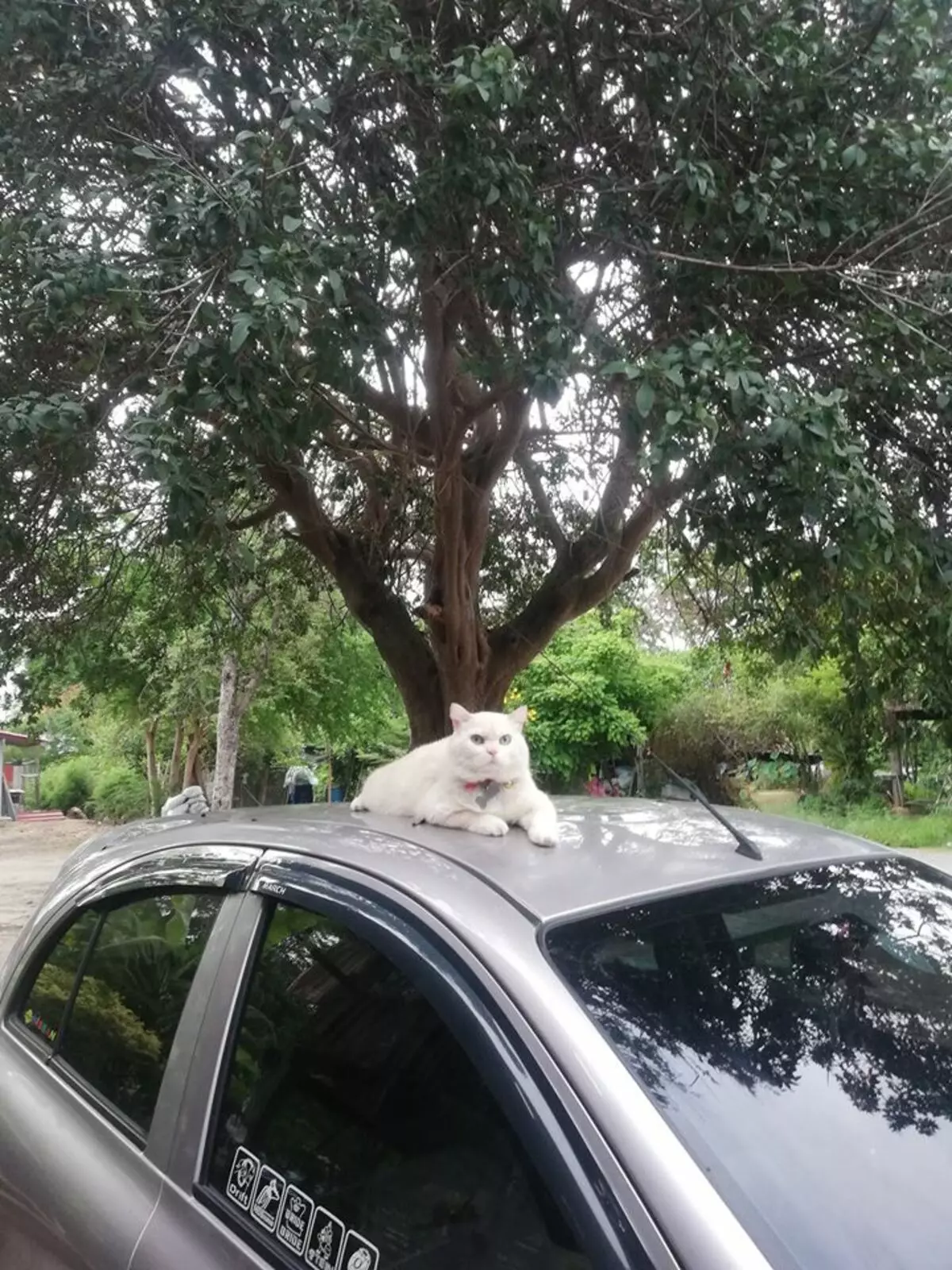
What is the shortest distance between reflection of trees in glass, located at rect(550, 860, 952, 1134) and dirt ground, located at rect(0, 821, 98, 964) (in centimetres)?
923

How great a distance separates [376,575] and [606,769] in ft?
37.0

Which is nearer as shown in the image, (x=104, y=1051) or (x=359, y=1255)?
(x=359, y=1255)

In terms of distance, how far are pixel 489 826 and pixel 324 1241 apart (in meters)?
0.92

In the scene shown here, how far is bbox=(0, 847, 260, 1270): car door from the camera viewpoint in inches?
72.8

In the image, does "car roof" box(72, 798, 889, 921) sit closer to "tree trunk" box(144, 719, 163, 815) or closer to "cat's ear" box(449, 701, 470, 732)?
"cat's ear" box(449, 701, 470, 732)

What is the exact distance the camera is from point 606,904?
1717mm

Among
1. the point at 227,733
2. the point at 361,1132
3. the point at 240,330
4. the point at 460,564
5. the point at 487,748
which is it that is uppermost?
the point at 240,330

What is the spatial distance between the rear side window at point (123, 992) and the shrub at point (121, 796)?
26.1 meters

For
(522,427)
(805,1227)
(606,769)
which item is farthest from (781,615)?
(606,769)

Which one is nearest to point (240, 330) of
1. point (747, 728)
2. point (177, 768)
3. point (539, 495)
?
point (539, 495)

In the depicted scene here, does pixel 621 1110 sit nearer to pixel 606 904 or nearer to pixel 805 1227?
pixel 805 1227

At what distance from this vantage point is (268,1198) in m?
1.62

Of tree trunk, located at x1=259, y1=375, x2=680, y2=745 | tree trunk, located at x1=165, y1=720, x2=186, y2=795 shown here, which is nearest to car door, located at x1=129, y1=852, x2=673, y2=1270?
tree trunk, located at x1=259, y1=375, x2=680, y2=745

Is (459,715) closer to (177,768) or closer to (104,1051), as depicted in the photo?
(104,1051)
